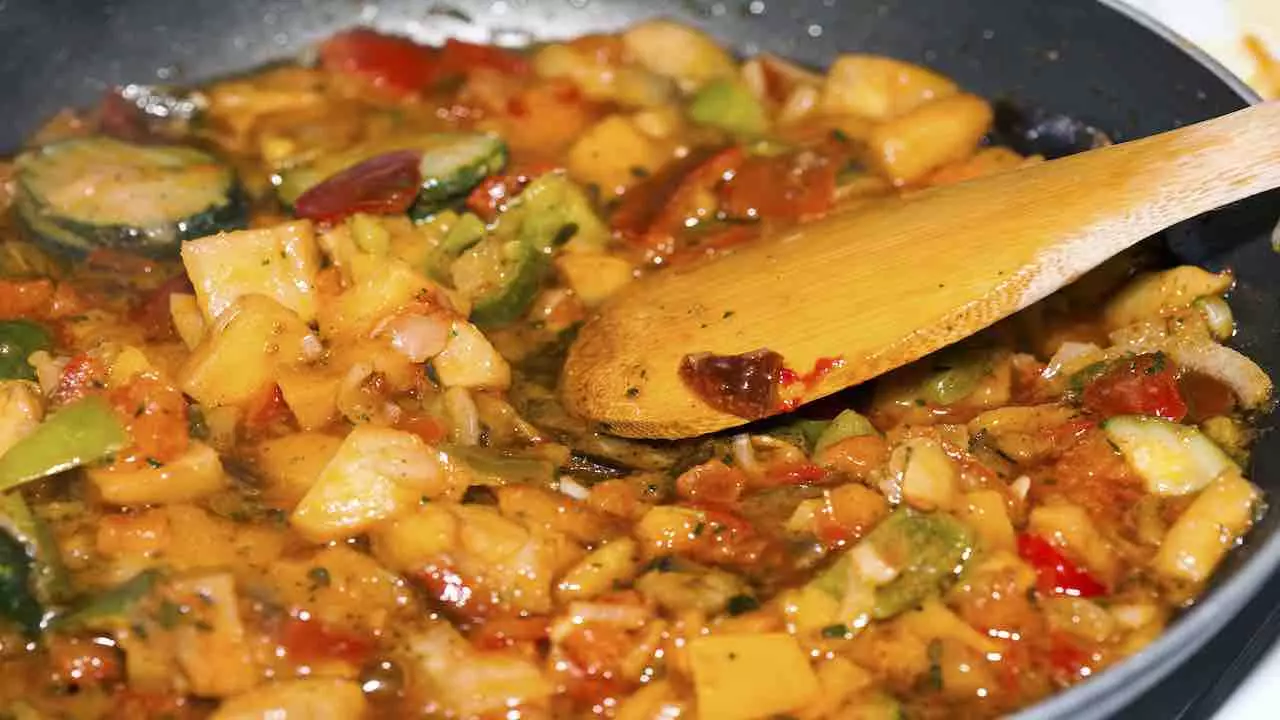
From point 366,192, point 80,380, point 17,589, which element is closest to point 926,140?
point 366,192

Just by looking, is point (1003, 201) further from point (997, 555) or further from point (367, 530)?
point (367, 530)

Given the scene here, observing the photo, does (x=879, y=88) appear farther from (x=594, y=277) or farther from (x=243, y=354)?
(x=243, y=354)

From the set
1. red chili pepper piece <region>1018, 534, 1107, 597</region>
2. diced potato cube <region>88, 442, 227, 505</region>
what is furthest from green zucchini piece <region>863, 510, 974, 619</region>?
diced potato cube <region>88, 442, 227, 505</region>

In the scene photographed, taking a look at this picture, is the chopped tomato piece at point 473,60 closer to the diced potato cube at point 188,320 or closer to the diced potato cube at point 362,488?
the diced potato cube at point 188,320

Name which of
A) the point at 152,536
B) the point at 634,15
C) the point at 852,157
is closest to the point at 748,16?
the point at 634,15

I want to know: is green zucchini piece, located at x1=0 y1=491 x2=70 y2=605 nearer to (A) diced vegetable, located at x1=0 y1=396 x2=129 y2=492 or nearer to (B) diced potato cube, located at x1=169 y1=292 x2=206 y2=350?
(A) diced vegetable, located at x1=0 y1=396 x2=129 y2=492

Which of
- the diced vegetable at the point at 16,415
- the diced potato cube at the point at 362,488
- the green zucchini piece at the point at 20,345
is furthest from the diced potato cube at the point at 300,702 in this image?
the green zucchini piece at the point at 20,345
